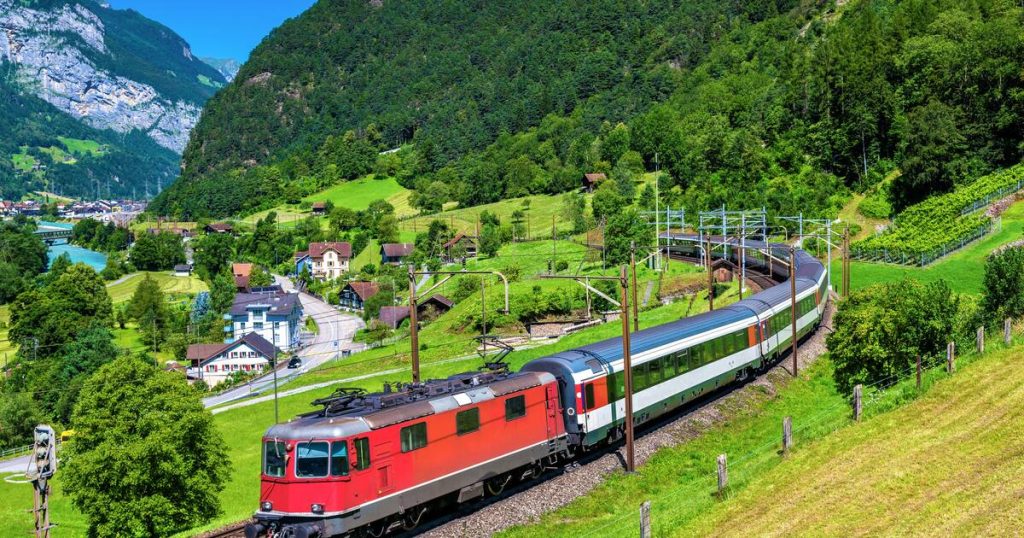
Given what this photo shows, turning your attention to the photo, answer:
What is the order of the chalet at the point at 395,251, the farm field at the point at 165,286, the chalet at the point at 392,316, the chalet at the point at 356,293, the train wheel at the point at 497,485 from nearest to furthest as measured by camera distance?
1. the train wheel at the point at 497,485
2. the chalet at the point at 392,316
3. the chalet at the point at 356,293
4. the chalet at the point at 395,251
5. the farm field at the point at 165,286

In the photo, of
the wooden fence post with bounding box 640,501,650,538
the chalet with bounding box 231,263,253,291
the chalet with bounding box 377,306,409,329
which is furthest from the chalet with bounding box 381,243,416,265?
the wooden fence post with bounding box 640,501,650,538

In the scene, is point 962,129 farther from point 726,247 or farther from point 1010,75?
point 726,247

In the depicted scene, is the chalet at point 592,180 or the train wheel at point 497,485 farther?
the chalet at point 592,180

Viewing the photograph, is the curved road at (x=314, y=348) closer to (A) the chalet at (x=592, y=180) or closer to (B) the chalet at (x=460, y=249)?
(B) the chalet at (x=460, y=249)

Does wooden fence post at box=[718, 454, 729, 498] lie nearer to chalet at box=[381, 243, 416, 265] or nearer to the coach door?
the coach door

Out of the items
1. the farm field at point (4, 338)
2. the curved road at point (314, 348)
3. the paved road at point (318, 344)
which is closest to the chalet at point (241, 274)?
the curved road at point (314, 348)

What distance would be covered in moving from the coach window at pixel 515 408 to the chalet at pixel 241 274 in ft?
448

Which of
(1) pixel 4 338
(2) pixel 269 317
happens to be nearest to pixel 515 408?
(2) pixel 269 317

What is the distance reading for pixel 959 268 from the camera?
219 feet

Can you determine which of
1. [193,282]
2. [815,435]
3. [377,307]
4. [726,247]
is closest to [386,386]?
[815,435]

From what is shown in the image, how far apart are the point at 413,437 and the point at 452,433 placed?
56.6 inches

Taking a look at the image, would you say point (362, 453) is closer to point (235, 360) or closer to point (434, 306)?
point (434, 306)

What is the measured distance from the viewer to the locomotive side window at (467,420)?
25203mm

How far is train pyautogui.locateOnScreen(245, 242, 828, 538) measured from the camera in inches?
877
